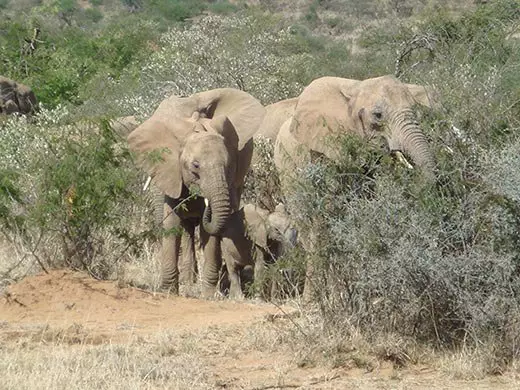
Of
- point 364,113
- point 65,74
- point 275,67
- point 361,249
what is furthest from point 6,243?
point 65,74

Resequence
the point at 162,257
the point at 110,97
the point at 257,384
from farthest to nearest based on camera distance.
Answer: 1. the point at 110,97
2. the point at 162,257
3. the point at 257,384

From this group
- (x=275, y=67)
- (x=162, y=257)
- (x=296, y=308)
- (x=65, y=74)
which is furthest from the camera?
(x=65, y=74)

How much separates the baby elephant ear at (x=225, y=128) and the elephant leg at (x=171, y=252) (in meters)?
0.84

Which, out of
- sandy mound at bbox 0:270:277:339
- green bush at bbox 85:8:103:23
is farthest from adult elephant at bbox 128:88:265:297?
green bush at bbox 85:8:103:23

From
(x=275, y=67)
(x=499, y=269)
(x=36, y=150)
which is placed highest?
(x=275, y=67)

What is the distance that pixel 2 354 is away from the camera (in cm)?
834

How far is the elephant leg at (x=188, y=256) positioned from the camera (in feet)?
42.2

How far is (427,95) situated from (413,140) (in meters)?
0.37

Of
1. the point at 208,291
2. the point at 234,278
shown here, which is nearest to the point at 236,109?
the point at 234,278

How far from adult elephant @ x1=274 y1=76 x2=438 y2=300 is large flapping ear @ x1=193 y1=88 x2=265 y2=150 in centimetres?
64

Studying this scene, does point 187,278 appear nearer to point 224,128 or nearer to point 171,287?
point 171,287

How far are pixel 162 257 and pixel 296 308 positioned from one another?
3002mm

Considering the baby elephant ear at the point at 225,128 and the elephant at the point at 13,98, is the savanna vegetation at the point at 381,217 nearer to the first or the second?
the baby elephant ear at the point at 225,128

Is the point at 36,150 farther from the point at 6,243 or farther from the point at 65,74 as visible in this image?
the point at 65,74
